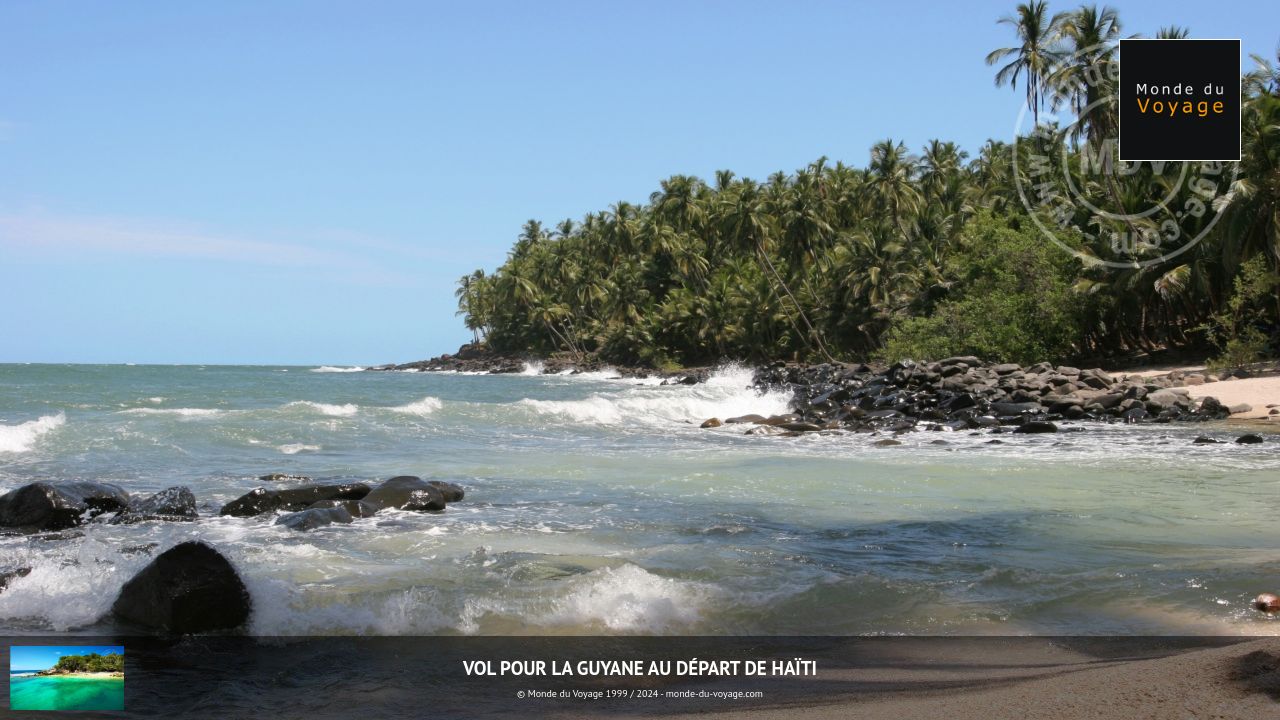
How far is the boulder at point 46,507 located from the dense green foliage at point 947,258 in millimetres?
29122

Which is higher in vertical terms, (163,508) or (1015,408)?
(1015,408)

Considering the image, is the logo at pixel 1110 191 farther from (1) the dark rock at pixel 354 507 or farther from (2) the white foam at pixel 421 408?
(1) the dark rock at pixel 354 507

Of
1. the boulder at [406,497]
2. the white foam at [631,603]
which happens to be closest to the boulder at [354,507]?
the boulder at [406,497]

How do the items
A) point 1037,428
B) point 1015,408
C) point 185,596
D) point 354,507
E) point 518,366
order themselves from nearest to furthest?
point 185,596
point 354,507
point 1037,428
point 1015,408
point 518,366

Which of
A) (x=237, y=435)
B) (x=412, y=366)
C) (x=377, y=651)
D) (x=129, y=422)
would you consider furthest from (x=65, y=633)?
(x=412, y=366)

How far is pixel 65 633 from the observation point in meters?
5.69

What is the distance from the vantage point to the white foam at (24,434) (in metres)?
17.8

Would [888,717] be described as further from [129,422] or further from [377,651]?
[129,422]

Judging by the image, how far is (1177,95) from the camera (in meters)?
19.1

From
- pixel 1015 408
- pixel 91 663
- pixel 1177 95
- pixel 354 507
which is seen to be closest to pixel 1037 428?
pixel 1015 408

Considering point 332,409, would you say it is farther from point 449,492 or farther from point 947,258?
point 947,258

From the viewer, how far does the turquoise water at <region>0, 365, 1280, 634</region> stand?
5930mm

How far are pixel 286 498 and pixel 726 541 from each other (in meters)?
5.21

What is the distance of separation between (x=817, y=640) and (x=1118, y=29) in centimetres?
3761
